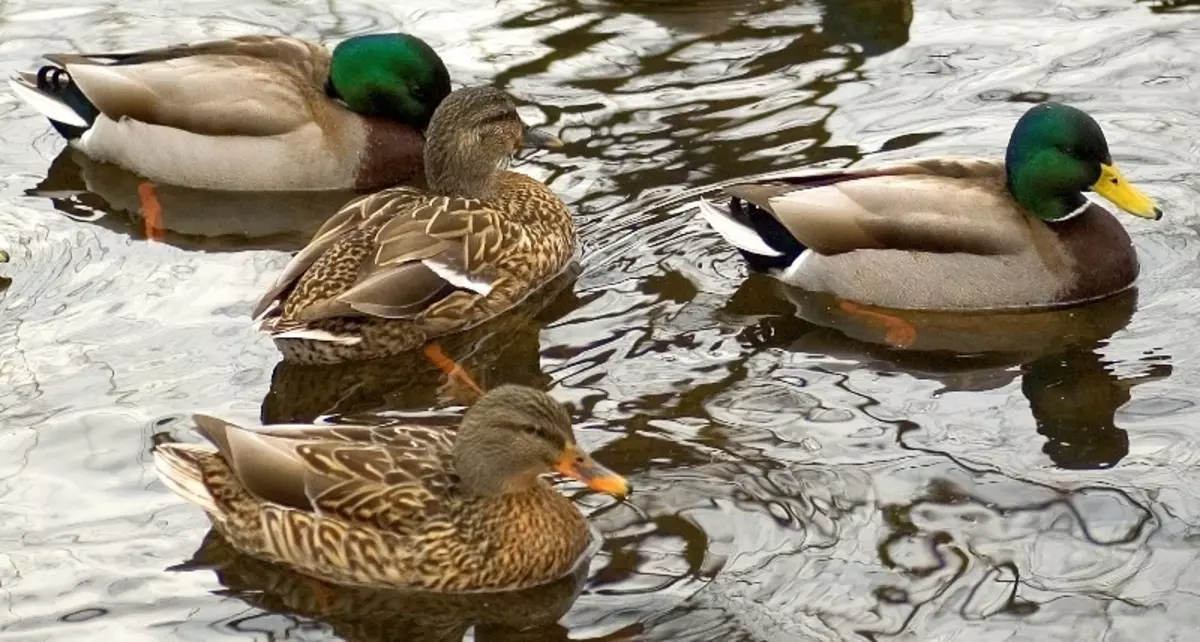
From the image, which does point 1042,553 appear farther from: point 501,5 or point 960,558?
point 501,5

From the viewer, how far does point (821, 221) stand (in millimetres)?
7961

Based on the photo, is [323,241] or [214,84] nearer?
[323,241]

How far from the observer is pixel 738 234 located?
8094 mm

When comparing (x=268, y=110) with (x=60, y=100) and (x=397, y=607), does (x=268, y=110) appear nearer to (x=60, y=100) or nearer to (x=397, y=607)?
(x=60, y=100)

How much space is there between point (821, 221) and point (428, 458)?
7.85 ft

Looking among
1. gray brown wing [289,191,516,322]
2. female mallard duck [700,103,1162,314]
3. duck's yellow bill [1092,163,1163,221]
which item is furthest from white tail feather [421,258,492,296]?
duck's yellow bill [1092,163,1163,221]

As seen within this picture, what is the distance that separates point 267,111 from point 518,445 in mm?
3712

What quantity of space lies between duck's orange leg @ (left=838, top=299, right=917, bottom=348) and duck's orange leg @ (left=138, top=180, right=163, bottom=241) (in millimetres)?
3055

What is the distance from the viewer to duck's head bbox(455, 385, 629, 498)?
5992 mm

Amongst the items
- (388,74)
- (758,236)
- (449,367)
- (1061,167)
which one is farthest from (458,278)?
(1061,167)

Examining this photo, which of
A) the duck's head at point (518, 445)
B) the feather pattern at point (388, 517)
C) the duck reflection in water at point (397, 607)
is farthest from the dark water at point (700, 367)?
the duck's head at point (518, 445)

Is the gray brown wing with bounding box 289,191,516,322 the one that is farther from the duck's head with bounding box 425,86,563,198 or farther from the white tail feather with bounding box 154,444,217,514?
the white tail feather with bounding box 154,444,217,514

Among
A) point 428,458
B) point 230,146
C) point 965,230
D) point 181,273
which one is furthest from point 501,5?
point 428,458

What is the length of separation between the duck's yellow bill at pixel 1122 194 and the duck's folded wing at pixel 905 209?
1.12ft
